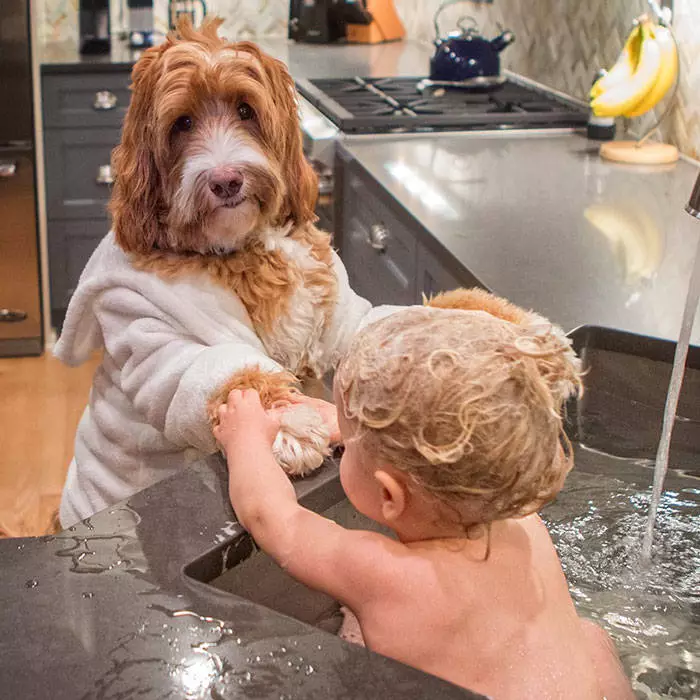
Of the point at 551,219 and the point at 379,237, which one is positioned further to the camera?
the point at 379,237

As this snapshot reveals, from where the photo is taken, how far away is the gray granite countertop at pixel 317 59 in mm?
3371

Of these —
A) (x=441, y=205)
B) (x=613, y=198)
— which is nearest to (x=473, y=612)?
(x=441, y=205)

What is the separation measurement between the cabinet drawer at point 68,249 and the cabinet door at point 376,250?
55.6 inches

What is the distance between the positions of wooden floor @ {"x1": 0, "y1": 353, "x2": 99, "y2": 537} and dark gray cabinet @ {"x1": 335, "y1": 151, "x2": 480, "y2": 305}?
93cm

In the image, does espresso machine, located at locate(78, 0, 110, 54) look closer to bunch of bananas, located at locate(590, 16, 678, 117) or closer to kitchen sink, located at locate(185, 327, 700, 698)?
bunch of bananas, located at locate(590, 16, 678, 117)

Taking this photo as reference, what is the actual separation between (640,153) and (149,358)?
4.75 feet

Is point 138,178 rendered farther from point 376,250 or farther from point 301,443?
point 376,250

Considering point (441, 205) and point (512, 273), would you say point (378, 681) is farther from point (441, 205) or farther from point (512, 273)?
point (441, 205)

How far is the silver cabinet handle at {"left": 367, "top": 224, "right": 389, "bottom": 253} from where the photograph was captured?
215 cm

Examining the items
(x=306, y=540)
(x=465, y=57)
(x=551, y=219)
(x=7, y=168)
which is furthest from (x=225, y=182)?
(x=7, y=168)

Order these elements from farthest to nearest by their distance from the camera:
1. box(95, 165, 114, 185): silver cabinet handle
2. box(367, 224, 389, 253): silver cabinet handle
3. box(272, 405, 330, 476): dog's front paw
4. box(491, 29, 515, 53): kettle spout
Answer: box(95, 165, 114, 185): silver cabinet handle < box(491, 29, 515, 53): kettle spout < box(367, 224, 389, 253): silver cabinet handle < box(272, 405, 330, 476): dog's front paw

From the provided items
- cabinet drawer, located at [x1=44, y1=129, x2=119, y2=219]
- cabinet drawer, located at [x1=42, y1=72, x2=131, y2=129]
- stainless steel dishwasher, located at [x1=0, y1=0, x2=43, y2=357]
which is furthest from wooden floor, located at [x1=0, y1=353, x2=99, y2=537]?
cabinet drawer, located at [x1=42, y1=72, x2=131, y2=129]

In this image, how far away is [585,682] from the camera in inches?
35.6

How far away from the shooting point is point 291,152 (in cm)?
138
